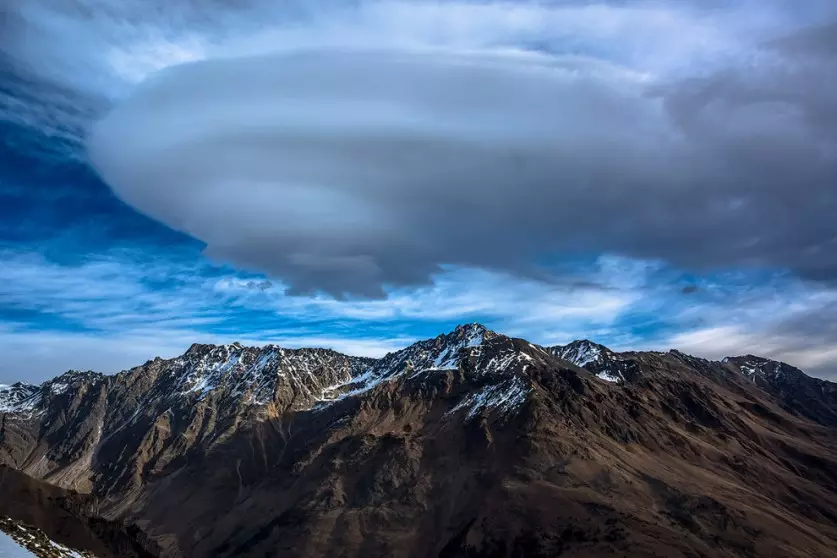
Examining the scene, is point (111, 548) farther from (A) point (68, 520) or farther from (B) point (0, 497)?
(B) point (0, 497)

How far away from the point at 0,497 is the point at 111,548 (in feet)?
138

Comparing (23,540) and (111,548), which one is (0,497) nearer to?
(111,548)

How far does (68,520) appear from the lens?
199500 mm

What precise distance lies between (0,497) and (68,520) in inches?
951

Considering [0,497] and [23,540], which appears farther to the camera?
[0,497]

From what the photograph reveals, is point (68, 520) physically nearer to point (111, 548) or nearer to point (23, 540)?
point (111, 548)

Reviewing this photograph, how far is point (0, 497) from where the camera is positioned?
197625 millimetres

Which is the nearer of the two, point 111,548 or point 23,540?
point 23,540

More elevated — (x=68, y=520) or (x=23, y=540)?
(x=23, y=540)

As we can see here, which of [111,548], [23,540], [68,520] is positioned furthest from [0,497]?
[23,540]

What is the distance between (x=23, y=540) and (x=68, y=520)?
180m

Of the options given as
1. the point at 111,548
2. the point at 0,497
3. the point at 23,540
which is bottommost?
the point at 111,548

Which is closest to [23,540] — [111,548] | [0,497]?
[111,548]

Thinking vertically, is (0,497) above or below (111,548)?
above
